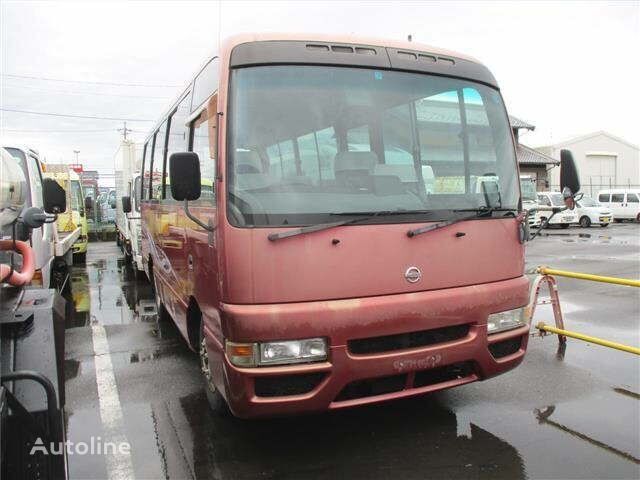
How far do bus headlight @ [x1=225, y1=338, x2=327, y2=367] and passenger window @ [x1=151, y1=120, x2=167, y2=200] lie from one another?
11.8ft

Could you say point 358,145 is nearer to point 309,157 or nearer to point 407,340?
point 309,157

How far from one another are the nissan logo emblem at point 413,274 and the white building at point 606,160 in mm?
51967

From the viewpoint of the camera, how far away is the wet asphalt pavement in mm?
3516

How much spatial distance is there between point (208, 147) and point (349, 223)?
1162 mm

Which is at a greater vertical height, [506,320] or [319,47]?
[319,47]

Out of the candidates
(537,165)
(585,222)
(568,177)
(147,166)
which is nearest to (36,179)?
(147,166)

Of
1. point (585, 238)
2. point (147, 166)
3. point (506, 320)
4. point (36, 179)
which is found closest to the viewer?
point (506, 320)

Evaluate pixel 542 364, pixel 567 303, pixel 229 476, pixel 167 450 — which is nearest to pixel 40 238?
pixel 167 450

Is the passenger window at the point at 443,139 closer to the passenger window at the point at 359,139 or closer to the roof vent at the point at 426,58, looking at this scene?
the roof vent at the point at 426,58

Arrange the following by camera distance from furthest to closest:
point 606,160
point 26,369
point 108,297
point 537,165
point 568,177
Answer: point 606,160 < point 537,165 < point 108,297 < point 568,177 < point 26,369

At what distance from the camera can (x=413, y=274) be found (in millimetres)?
3404

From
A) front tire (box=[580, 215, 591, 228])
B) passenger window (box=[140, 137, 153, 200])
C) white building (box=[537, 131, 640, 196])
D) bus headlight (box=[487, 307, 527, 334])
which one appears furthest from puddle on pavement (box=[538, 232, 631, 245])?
white building (box=[537, 131, 640, 196])

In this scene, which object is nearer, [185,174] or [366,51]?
[185,174]

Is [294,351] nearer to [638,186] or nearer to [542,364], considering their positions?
[542,364]
